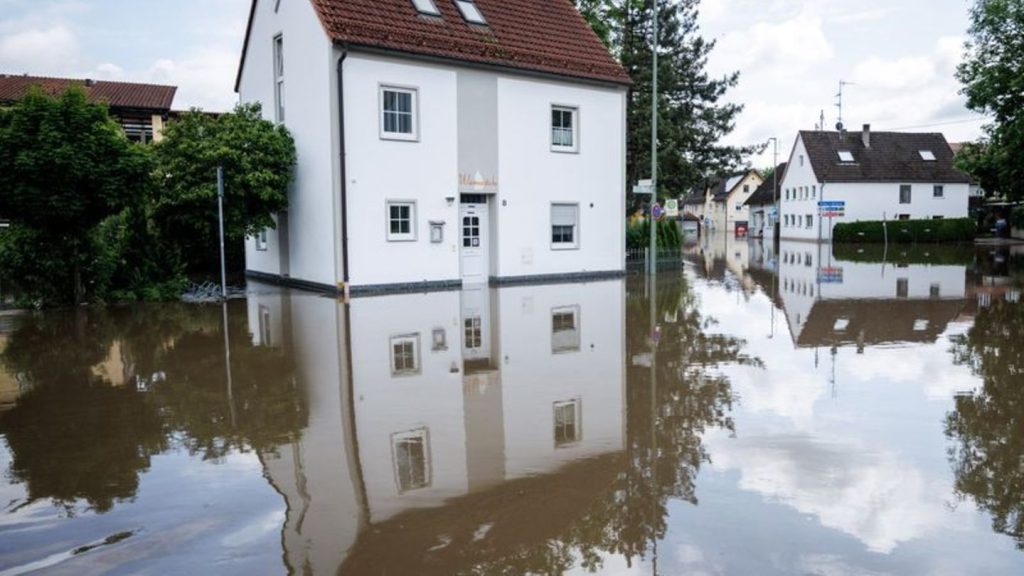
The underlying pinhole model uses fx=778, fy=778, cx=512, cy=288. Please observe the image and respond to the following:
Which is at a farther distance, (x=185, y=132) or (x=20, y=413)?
(x=185, y=132)

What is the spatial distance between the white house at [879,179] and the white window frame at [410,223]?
134 feet

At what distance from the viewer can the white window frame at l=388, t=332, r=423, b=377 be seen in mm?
9578

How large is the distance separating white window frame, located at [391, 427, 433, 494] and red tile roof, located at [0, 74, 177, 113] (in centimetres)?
3883

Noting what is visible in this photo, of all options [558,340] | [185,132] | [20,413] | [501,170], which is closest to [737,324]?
[558,340]

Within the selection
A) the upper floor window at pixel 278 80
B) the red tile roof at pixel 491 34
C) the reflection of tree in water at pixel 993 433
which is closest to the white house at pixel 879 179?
the red tile roof at pixel 491 34

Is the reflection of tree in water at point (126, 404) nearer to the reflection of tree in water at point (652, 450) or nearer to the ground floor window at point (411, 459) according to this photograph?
the ground floor window at point (411, 459)

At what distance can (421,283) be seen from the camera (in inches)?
780

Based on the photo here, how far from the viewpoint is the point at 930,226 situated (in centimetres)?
4972

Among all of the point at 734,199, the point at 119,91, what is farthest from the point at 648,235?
the point at 734,199

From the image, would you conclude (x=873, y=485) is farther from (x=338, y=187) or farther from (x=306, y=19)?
(x=306, y=19)

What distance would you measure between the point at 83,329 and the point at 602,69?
52.1ft

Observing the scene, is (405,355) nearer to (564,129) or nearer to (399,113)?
(399,113)

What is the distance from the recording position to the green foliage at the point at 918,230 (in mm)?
49438

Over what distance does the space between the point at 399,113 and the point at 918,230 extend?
137ft
